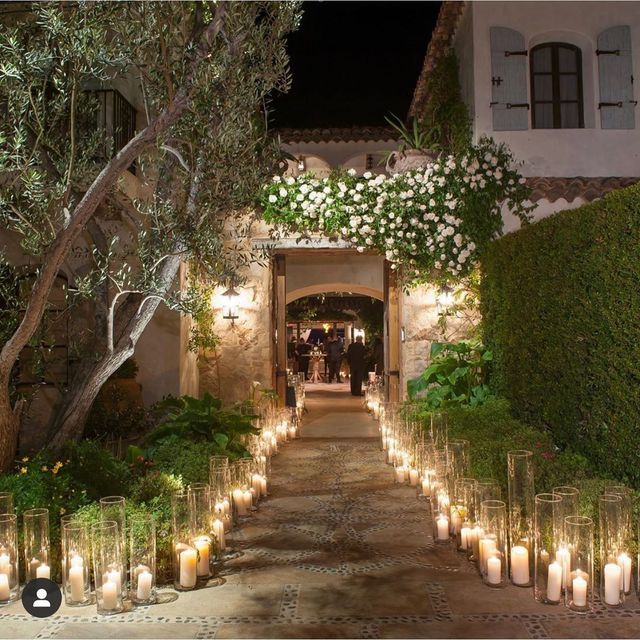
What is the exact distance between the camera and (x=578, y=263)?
19.8 ft

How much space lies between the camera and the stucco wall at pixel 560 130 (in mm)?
9500

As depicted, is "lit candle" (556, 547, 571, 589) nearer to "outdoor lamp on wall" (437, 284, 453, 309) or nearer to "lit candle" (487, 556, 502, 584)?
"lit candle" (487, 556, 502, 584)

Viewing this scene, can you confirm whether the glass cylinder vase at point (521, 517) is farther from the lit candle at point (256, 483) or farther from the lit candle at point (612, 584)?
the lit candle at point (256, 483)

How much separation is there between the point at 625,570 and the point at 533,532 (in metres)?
0.54

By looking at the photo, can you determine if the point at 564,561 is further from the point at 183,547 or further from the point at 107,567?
the point at 107,567

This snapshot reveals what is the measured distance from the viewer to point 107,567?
3820 mm

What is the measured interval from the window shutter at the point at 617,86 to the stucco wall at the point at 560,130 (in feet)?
0.26

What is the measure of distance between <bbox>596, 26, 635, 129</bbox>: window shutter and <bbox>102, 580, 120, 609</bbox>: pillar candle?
8595 mm

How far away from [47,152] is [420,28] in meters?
15.3

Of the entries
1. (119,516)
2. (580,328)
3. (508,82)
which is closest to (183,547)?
(119,516)

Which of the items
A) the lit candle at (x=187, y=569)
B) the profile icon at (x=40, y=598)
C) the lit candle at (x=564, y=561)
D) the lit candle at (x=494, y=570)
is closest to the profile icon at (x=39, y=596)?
the profile icon at (x=40, y=598)

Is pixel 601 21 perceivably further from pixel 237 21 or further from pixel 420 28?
pixel 420 28

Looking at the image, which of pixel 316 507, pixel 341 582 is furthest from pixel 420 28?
pixel 341 582

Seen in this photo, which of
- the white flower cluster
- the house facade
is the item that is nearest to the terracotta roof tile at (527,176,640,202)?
the house facade
